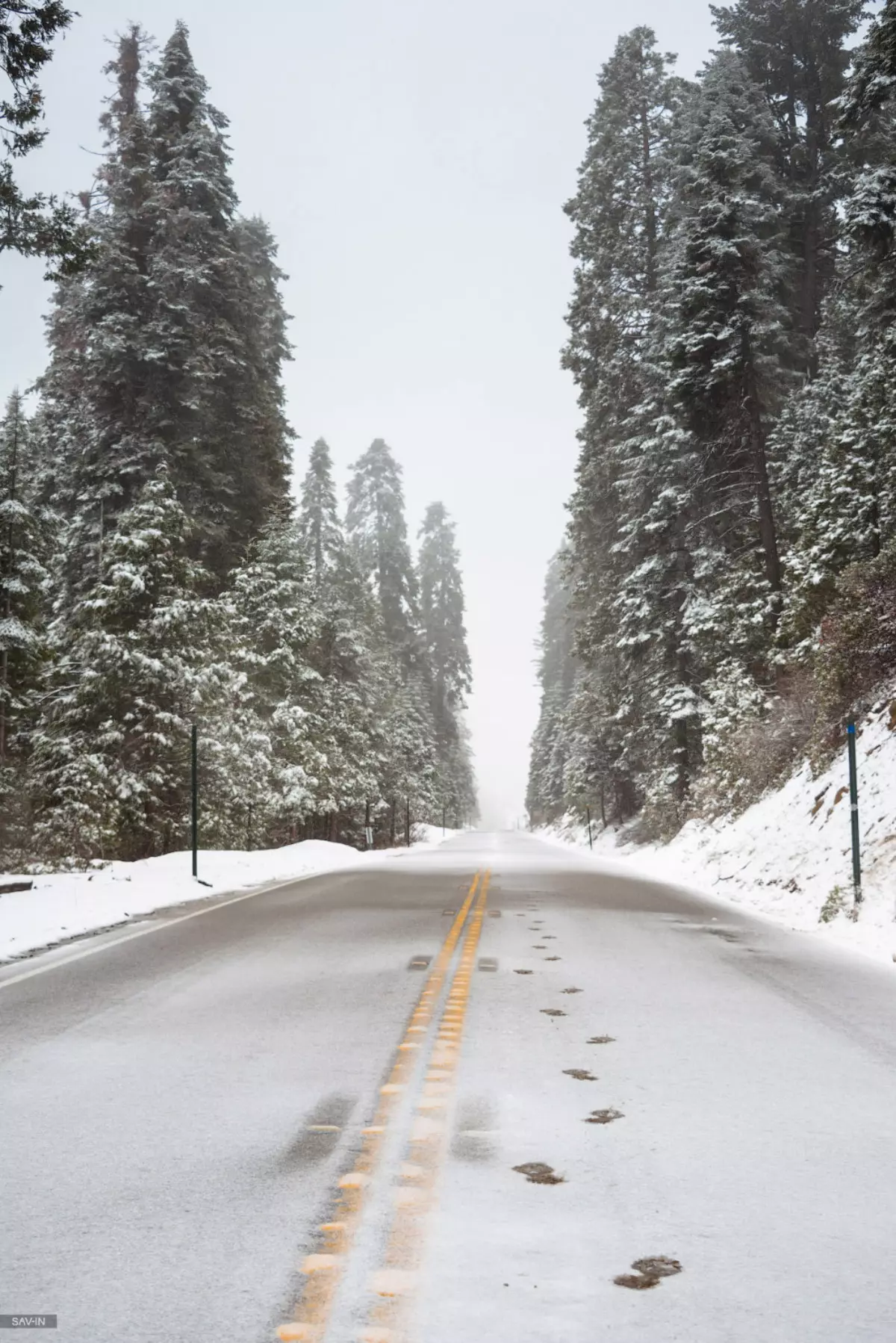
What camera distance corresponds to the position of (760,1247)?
3.46 m

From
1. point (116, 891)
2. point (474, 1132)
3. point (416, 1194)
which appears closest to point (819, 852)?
point (116, 891)

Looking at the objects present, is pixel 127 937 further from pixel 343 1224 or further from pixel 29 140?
pixel 29 140

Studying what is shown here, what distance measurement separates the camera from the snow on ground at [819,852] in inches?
470

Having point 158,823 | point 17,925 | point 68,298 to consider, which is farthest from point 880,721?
point 68,298

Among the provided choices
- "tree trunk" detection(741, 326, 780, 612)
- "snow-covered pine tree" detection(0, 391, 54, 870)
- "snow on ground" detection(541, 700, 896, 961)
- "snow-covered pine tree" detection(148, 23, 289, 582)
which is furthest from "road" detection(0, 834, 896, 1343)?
"snow-covered pine tree" detection(148, 23, 289, 582)

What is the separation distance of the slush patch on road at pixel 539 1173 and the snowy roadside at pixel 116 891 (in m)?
7.23

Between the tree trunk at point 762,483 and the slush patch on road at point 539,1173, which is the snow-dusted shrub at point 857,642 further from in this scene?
the slush patch on road at point 539,1173

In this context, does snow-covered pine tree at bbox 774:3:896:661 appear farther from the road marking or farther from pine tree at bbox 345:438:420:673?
pine tree at bbox 345:438:420:673

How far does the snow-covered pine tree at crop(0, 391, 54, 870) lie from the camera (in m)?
27.2

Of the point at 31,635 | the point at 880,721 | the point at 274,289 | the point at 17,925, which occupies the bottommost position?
the point at 17,925

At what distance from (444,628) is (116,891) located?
66.4 meters

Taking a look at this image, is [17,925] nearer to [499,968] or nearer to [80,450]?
[499,968]

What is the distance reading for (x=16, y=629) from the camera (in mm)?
26984

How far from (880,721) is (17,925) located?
1205 cm
